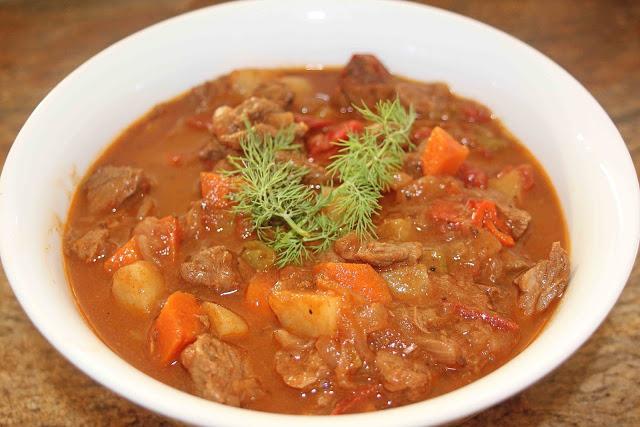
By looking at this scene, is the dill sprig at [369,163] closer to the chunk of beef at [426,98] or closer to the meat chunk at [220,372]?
the chunk of beef at [426,98]

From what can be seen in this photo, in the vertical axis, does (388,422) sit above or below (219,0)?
above

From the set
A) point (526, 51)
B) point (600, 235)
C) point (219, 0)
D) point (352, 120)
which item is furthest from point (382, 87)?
point (219, 0)

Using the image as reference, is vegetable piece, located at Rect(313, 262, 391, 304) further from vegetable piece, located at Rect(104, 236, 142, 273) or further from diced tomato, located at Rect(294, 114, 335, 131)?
diced tomato, located at Rect(294, 114, 335, 131)

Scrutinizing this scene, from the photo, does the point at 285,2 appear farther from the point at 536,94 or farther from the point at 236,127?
the point at 536,94

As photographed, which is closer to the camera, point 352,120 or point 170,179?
point 170,179

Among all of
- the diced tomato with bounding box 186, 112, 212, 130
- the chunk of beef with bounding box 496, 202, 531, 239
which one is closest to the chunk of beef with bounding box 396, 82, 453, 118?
the chunk of beef with bounding box 496, 202, 531, 239


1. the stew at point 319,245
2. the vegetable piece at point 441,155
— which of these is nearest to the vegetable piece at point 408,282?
the stew at point 319,245
